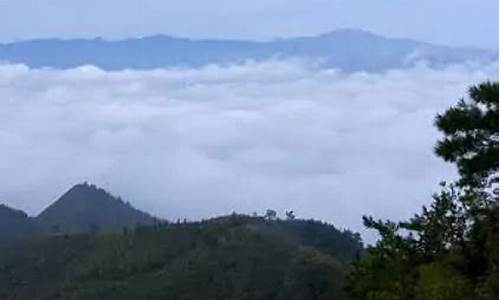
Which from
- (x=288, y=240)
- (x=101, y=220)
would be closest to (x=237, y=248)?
(x=288, y=240)

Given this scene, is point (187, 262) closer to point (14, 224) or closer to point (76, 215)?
point (76, 215)

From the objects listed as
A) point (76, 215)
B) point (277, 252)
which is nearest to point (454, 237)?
point (277, 252)

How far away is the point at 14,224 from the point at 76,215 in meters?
4.46

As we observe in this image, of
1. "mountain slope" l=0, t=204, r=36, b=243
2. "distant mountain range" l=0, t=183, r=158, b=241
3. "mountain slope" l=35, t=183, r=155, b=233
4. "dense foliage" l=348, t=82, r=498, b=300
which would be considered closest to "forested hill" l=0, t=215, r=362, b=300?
"mountain slope" l=0, t=204, r=36, b=243

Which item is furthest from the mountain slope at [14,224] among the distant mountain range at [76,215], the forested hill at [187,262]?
the forested hill at [187,262]

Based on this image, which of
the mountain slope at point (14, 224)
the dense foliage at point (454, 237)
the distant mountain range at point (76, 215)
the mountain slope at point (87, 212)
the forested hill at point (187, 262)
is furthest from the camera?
the mountain slope at point (87, 212)

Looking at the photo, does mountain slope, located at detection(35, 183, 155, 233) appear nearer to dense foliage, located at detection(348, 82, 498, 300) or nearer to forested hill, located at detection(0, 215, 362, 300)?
forested hill, located at detection(0, 215, 362, 300)

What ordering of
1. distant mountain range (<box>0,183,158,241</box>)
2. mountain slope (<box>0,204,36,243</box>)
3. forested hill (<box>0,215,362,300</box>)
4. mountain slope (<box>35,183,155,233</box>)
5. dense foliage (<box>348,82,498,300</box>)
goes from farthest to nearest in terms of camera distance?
mountain slope (<box>35,183,155,233</box>), distant mountain range (<box>0,183,158,241</box>), mountain slope (<box>0,204,36,243</box>), forested hill (<box>0,215,362,300</box>), dense foliage (<box>348,82,498,300</box>)

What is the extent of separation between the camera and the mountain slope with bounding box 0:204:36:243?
6883cm

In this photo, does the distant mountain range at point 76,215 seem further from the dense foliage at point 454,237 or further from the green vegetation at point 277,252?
the dense foliage at point 454,237

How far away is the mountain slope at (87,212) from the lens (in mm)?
74000

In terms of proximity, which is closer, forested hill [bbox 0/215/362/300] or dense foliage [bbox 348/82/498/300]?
dense foliage [bbox 348/82/498/300]

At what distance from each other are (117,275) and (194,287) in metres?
6.87

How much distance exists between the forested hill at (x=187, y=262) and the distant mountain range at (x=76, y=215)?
10340mm
